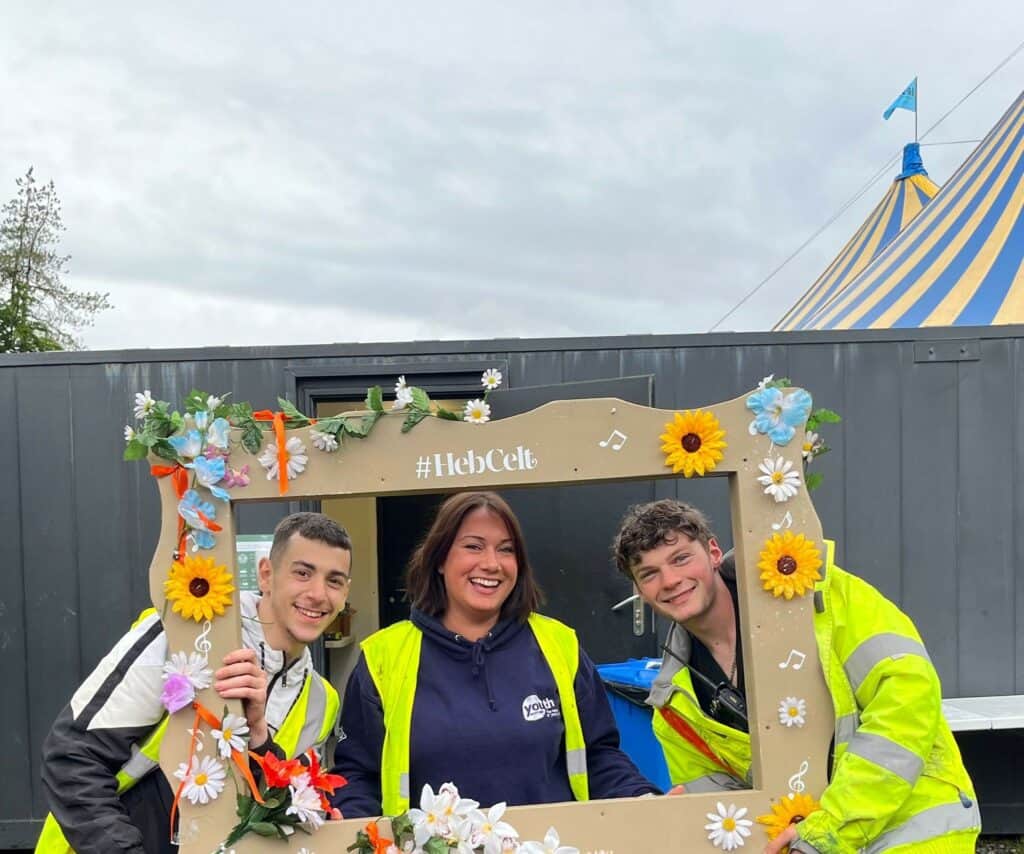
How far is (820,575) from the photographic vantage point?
5.15 feet

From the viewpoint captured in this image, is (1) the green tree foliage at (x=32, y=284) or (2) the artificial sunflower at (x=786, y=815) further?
(1) the green tree foliage at (x=32, y=284)

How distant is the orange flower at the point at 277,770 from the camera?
1.48 meters

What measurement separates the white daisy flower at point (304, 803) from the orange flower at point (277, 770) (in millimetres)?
14

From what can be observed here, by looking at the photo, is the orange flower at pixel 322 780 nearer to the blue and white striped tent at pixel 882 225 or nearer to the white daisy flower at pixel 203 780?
the white daisy flower at pixel 203 780

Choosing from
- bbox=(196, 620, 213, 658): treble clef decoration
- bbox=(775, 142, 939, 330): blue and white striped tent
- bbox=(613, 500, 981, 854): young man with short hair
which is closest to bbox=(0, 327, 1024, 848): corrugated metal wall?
bbox=(613, 500, 981, 854): young man with short hair

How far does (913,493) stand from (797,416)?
299 centimetres

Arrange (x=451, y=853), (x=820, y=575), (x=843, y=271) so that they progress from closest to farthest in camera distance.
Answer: (x=451, y=853) < (x=820, y=575) < (x=843, y=271)

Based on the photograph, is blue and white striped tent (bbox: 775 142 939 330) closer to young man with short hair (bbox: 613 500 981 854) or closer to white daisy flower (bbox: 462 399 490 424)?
young man with short hair (bbox: 613 500 981 854)

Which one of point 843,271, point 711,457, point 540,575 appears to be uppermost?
point 843,271

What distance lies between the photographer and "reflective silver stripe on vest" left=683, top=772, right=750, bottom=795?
174 centimetres

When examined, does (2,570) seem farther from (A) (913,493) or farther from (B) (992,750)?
(B) (992,750)

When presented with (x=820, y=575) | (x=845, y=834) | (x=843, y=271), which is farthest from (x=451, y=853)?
(x=843, y=271)

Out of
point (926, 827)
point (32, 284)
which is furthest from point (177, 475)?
point (32, 284)

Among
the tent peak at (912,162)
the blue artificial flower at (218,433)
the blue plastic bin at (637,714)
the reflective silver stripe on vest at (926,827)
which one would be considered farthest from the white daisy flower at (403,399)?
the tent peak at (912,162)
